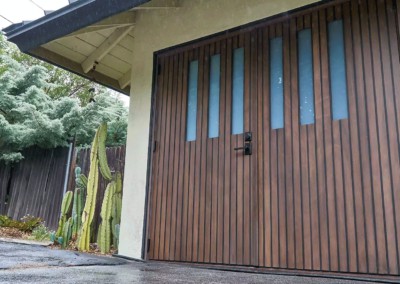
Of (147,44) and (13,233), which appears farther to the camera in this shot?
(13,233)

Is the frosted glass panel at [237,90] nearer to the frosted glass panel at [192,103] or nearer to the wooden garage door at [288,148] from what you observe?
the wooden garage door at [288,148]

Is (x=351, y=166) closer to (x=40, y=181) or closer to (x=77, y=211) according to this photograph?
(x=77, y=211)

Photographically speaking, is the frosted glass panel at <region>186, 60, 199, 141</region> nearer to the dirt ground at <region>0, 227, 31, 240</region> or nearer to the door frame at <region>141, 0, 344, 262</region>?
the door frame at <region>141, 0, 344, 262</region>

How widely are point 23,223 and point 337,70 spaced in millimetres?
6110

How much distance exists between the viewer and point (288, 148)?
123 inches

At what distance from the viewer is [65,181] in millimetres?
6879

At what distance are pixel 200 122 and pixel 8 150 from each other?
19.7 feet

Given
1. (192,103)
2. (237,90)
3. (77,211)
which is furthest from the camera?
(77,211)

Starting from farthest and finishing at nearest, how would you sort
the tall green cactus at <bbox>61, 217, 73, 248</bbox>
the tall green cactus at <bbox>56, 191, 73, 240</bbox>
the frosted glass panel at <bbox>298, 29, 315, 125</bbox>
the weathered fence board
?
the weathered fence board, the tall green cactus at <bbox>56, 191, 73, 240</bbox>, the tall green cactus at <bbox>61, 217, 73, 248</bbox>, the frosted glass panel at <bbox>298, 29, 315, 125</bbox>

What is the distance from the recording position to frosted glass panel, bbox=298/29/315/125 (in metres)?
3.10

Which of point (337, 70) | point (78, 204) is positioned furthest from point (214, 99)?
point (78, 204)

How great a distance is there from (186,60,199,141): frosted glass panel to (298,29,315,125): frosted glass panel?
1.10 metres

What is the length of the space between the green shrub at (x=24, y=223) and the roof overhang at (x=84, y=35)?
10.1ft

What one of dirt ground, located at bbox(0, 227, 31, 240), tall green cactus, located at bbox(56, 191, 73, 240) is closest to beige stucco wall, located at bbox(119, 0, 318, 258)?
tall green cactus, located at bbox(56, 191, 73, 240)
